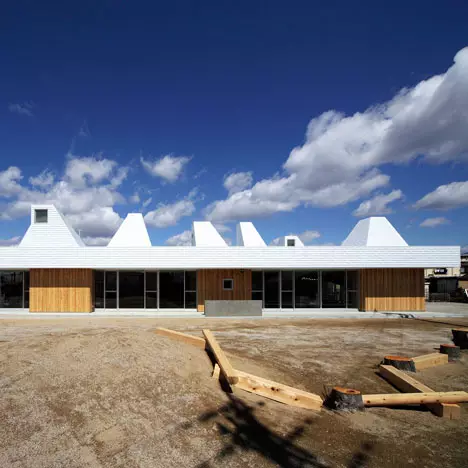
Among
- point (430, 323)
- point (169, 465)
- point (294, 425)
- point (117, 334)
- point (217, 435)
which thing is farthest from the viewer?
point (430, 323)

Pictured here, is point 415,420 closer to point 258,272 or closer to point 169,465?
point 169,465

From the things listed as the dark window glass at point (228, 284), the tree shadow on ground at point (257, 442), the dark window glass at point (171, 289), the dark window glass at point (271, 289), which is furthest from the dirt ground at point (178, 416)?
the dark window glass at point (271, 289)

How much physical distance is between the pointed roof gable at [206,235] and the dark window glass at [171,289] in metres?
4.60

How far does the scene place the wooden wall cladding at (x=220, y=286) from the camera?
21141 mm

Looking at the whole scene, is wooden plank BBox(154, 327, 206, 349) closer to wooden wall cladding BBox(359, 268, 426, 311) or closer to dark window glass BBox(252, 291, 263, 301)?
dark window glass BBox(252, 291, 263, 301)

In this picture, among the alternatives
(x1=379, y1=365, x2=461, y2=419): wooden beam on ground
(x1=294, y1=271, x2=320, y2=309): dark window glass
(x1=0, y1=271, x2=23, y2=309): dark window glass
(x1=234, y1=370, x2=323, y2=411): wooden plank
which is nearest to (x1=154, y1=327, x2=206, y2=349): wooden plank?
(x1=234, y1=370, x2=323, y2=411): wooden plank

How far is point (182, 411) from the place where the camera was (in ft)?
18.6

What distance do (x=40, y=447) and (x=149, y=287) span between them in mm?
17151

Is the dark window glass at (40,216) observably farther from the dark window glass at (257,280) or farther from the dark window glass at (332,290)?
the dark window glass at (332,290)

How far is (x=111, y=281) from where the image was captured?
70.3 ft

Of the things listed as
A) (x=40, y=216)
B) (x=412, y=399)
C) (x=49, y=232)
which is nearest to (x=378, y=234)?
(x=412, y=399)

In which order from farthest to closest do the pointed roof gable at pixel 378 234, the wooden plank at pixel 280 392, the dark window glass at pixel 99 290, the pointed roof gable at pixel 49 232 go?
1. the pointed roof gable at pixel 378 234
2. the pointed roof gable at pixel 49 232
3. the dark window glass at pixel 99 290
4. the wooden plank at pixel 280 392

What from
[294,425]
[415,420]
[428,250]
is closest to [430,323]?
[428,250]

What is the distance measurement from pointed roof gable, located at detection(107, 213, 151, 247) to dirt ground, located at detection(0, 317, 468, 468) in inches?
617
